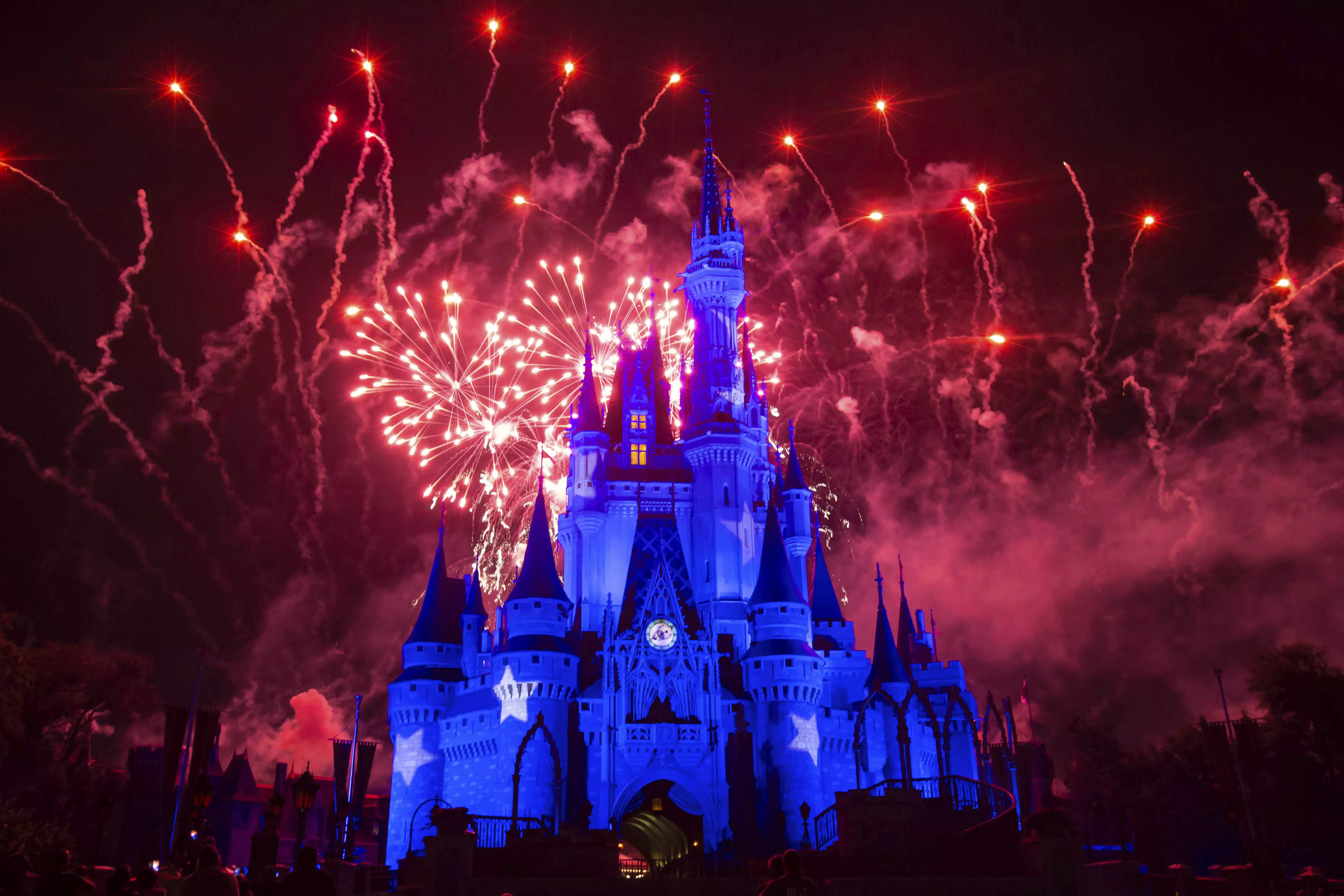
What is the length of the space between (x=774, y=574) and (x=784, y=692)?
6024mm

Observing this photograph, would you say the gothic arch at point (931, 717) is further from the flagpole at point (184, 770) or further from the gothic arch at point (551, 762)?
the flagpole at point (184, 770)

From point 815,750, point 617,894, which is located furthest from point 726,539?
point 617,894

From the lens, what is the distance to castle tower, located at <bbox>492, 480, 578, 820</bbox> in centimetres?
4891

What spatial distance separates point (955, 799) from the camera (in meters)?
35.0

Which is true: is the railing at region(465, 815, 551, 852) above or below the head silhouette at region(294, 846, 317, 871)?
above

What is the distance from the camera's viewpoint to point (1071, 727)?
73688 millimetres

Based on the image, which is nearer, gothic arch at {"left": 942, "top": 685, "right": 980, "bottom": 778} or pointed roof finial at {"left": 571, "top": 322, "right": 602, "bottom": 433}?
gothic arch at {"left": 942, "top": 685, "right": 980, "bottom": 778}

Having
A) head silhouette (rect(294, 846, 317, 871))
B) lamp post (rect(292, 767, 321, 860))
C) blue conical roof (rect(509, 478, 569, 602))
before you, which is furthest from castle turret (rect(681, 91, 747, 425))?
head silhouette (rect(294, 846, 317, 871))

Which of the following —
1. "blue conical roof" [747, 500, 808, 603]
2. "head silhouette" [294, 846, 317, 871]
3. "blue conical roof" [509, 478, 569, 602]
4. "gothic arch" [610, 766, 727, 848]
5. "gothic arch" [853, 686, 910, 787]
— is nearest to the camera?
"head silhouette" [294, 846, 317, 871]

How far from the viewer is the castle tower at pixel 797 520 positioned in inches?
2525

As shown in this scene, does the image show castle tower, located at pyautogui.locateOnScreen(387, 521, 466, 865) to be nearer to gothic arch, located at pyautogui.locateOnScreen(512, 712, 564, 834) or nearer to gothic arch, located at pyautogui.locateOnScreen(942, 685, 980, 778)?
gothic arch, located at pyautogui.locateOnScreen(512, 712, 564, 834)

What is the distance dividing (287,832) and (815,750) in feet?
127

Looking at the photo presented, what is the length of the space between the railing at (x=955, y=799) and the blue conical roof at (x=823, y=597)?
50.6 feet

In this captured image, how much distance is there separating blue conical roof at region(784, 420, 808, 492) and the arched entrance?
21.1 metres
